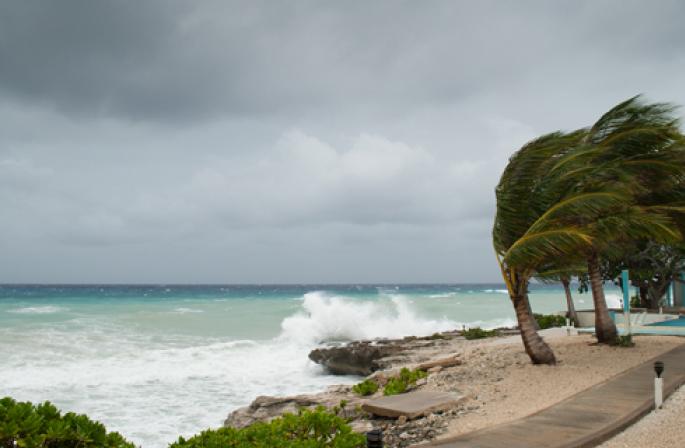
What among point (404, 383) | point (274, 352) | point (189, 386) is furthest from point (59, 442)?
point (274, 352)

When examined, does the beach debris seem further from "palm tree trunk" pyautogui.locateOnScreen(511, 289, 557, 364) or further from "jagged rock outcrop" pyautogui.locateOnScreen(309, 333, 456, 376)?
"jagged rock outcrop" pyautogui.locateOnScreen(309, 333, 456, 376)

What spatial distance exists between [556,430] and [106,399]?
13070 millimetres

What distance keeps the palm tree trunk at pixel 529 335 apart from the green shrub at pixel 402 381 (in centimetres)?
248

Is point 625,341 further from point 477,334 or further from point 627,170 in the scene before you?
point 477,334

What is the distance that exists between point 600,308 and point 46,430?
13.0m

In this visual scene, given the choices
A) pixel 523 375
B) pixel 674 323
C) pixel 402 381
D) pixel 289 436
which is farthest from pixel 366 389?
pixel 674 323

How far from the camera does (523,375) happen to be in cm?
1116

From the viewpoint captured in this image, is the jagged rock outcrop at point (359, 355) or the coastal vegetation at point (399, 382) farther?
the jagged rock outcrop at point (359, 355)

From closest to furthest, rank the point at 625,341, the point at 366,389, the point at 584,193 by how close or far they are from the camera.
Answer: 1. the point at 584,193
2. the point at 366,389
3. the point at 625,341

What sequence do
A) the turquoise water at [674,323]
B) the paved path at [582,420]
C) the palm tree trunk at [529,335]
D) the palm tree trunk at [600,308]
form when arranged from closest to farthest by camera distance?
the paved path at [582,420] → the palm tree trunk at [529,335] → the palm tree trunk at [600,308] → the turquoise water at [674,323]

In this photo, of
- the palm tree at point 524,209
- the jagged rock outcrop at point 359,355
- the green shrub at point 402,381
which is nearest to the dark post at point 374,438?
the green shrub at point 402,381

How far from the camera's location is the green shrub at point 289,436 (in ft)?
19.5

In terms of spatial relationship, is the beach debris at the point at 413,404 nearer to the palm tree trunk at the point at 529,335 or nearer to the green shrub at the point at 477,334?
the palm tree trunk at the point at 529,335

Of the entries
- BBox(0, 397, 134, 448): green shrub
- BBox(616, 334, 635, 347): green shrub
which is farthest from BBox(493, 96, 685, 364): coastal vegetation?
BBox(0, 397, 134, 448): green shrub
